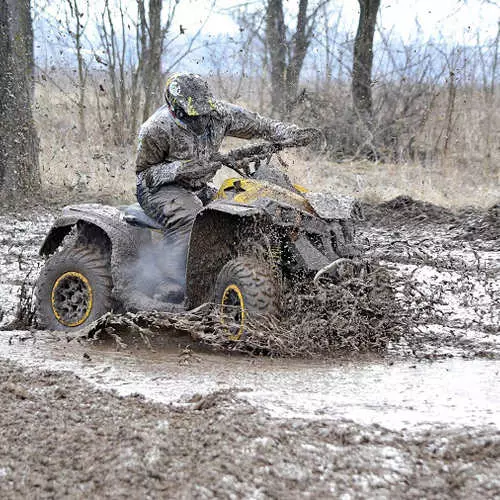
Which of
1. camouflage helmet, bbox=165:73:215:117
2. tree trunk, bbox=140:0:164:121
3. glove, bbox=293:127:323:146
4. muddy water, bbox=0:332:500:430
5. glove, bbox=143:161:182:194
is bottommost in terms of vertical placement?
muddy water, bbox=0:332:500:430

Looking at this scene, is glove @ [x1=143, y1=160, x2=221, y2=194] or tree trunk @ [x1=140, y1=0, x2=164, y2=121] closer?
glove @ [x1=143, y1=160, x2=221, y2=194]

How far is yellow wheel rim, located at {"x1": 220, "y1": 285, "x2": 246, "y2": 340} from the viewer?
490 centimetres

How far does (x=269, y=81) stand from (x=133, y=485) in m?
16.2

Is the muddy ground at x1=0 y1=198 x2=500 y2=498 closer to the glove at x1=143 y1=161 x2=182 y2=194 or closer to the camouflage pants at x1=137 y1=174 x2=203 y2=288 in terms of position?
the camouflage pants at x1=137 y1=174 x2=203 y2=288

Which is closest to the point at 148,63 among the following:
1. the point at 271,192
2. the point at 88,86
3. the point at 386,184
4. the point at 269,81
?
the point at 88,86

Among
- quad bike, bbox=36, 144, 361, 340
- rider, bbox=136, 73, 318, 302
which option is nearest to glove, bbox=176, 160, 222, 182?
rider, bbox=136, 73, 318, 302

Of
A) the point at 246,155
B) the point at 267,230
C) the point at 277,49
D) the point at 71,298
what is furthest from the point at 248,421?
the point at 277,49

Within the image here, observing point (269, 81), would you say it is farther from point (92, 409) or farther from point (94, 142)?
point (92, 409)

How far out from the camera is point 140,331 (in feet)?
16.9

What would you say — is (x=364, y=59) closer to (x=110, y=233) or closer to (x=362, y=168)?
(x=362, y=168)

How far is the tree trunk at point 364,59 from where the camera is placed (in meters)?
17.0

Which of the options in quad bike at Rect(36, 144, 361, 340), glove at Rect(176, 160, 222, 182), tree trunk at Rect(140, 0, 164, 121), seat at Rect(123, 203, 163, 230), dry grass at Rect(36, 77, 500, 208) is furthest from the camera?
tree trunk at Rect(140, 0, 164, 121)

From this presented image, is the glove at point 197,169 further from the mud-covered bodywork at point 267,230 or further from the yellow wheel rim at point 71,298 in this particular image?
the yellow wheel rim at point 71,298

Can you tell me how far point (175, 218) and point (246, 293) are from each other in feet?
3.17
